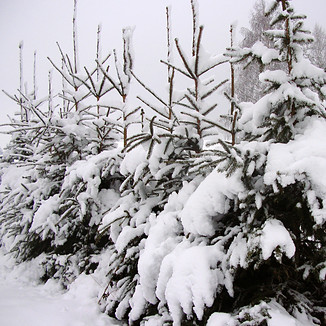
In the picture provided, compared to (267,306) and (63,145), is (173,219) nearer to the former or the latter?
(267,306)

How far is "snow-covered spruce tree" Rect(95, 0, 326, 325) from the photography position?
1.44m

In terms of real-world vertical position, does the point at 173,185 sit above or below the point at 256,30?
below

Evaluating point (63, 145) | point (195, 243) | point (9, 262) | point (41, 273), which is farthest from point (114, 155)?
point (9, 262)

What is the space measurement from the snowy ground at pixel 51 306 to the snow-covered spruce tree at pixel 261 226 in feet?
2.26

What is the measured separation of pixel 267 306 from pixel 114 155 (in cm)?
221

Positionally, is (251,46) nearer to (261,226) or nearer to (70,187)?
(70,187)

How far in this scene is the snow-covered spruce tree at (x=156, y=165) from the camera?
7.55 ft

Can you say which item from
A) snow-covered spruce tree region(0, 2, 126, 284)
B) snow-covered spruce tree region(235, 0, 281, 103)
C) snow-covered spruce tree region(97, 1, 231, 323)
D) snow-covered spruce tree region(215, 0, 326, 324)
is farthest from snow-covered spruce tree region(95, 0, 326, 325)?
snow-covered spruce tree region(235, 0, 281, 103)

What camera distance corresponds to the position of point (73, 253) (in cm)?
364

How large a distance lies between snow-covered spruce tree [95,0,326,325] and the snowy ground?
2.26 feet

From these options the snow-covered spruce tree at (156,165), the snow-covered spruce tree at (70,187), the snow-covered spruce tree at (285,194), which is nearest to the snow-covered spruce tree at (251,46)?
the snow-covered spruce tree at (70,187)

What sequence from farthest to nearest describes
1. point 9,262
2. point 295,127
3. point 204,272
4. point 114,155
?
point 9,262, point 114,155, point 295,127, point 204,272

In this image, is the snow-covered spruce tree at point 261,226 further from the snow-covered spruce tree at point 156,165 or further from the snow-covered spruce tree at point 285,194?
the snow-covered spruce tree at point 156,165

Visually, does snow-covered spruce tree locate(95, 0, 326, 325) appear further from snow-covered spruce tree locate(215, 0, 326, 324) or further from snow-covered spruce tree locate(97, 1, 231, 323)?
snow-covered spruce tree locate(97, 1, 231, 323)
